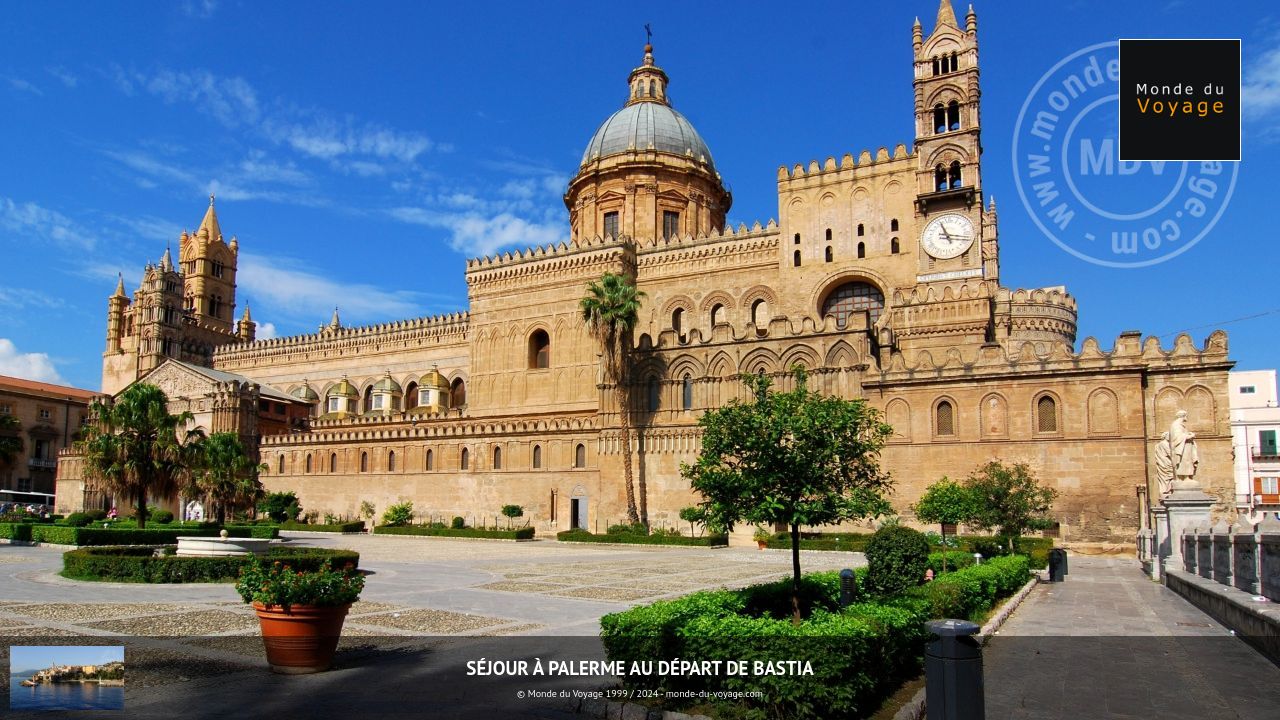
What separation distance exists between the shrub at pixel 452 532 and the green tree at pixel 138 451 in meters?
13.2

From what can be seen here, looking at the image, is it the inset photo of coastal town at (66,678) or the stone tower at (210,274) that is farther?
the stone tower at (210,274)

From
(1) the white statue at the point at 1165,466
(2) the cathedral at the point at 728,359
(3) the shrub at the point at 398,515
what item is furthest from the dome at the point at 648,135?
(1) the white statue at the point at 1165,466

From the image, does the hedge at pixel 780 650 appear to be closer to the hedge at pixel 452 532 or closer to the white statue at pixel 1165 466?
the white statue at pixel 1165 466

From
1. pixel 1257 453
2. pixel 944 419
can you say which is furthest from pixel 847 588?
pixel 1257 453

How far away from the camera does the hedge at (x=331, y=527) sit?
4681 centimetres

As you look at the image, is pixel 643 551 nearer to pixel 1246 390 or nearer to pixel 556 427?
pixel 556 427

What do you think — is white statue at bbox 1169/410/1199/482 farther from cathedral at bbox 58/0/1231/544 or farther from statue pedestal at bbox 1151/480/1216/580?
cathedral at bbox 58/0/1231/544

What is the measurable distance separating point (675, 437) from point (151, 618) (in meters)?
31.5

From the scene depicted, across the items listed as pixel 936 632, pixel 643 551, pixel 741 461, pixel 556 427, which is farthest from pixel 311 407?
pixel 936 632

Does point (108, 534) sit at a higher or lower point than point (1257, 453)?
lower

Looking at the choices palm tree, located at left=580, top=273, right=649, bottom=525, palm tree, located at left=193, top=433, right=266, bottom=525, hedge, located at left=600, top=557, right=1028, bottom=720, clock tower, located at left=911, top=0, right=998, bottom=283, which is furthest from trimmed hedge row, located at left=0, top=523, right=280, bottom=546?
clock tower, located at left=911, top=0, right=998, bottom=283

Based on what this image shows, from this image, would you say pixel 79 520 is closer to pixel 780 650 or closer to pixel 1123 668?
pixel 780 650

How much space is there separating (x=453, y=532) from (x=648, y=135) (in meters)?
30.7

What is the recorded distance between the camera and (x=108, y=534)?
91.5ft
